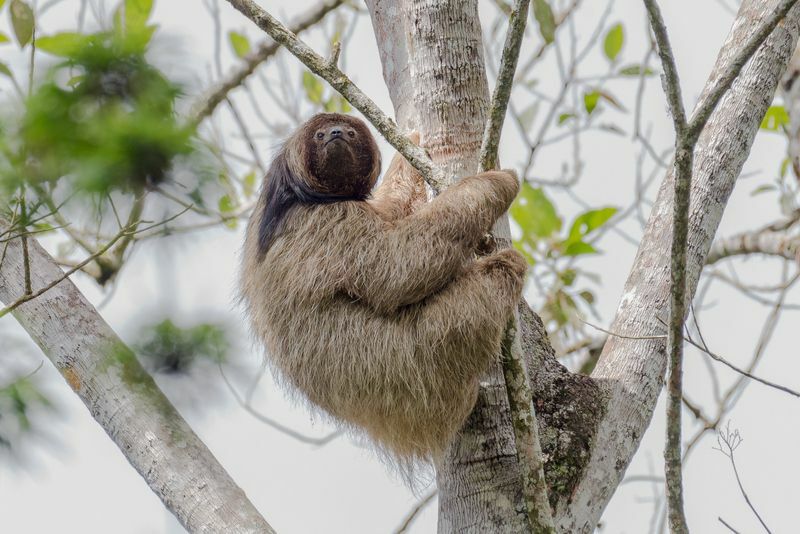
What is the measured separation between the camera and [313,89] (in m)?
10.9

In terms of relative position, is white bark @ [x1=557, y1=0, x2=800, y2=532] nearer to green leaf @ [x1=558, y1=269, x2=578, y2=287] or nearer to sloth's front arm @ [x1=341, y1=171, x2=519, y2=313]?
sloth's front arm @ [x1=341, y1=171, x2=519, y2=313]

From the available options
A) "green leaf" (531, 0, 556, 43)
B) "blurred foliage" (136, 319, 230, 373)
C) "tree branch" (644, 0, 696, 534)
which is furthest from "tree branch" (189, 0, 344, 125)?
"blurred foliage" (136, 319, 230, 373)

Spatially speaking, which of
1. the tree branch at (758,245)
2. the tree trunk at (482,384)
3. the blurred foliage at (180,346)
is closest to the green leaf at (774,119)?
the tree branch at (758,245)

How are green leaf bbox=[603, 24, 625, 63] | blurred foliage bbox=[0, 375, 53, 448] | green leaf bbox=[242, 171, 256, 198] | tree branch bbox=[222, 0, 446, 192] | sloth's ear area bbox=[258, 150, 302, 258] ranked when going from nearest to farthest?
blurred foliage bbox=[0, 375, 53, 448]
tree branch bbox=[222, 0, 446, 192]
sloth's ear area bbox=[258, 150, 302, 258]
green leaf bbox=[603, 24, 625, 63]
green leaf bbox=[242, 171, 256, 198]

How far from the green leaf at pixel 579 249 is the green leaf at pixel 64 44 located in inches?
233

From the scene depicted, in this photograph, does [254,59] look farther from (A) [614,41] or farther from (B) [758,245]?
(B) [758,245]

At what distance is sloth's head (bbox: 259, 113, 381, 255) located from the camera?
20.7ft

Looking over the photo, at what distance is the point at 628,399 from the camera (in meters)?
5.52

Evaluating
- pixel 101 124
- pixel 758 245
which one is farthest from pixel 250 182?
pixel 101 124

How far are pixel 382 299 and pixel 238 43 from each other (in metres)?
5.95

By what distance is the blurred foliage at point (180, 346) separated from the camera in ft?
10.0

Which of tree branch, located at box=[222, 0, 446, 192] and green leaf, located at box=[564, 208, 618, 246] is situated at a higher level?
→ green leaf, located at box=[564, 208, 618, 246]

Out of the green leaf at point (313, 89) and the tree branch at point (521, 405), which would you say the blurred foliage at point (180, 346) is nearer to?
the tree branch at point (521, 405)

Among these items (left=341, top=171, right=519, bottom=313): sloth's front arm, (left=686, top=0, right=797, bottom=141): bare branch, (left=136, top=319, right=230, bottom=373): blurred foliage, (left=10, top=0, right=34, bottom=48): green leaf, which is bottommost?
(left=136, top=319, right=230, bottom=373): blurred foliage
